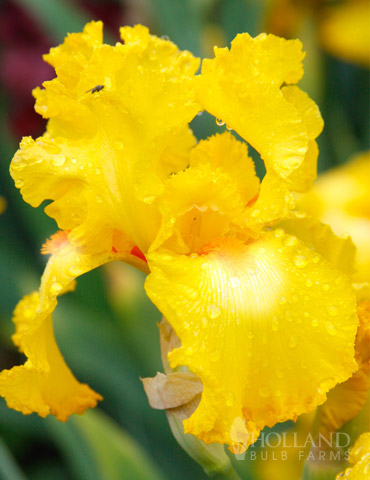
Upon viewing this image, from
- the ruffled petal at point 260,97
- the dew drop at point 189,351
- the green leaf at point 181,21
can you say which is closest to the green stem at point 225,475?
the dew drop at point 189,351

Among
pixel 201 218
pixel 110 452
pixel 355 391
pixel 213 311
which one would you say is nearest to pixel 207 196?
pixel 201 218

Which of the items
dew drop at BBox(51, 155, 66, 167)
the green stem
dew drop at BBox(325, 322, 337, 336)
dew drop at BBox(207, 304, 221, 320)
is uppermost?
dew drop at BBox(51, 155, 66, 167)

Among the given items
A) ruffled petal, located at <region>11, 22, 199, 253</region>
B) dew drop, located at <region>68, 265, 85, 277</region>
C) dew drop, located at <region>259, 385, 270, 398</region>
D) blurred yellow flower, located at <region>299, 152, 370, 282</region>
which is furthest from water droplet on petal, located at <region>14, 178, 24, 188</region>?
blurred yellow flower, located at <region>299, 152, 370, 282</region>

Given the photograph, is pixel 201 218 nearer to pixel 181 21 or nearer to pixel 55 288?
pixel 55 288

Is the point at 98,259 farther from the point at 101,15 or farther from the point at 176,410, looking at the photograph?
the point at 101,15

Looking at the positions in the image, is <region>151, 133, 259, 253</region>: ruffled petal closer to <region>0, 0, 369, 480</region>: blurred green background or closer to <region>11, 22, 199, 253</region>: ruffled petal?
<region>11, 22, 199, 253</region>: ruffled petal

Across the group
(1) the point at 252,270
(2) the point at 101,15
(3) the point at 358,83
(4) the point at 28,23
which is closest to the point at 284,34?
(3) the point at 358,83

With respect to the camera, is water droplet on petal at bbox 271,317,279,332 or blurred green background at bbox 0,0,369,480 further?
blurred green background at bbox 0,0,369,480

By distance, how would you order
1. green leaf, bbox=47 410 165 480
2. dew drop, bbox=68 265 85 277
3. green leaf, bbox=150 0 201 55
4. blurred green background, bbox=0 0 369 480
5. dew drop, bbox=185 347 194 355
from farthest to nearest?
green leaf, bbox=150 0 201 55 < blurred green background, bbox=0 0 369 480 < green leaf, bbox=47 410 165 480 < dew drop, bbox=68 265 85 277 < dew drop, bbox=185 347 194 355
